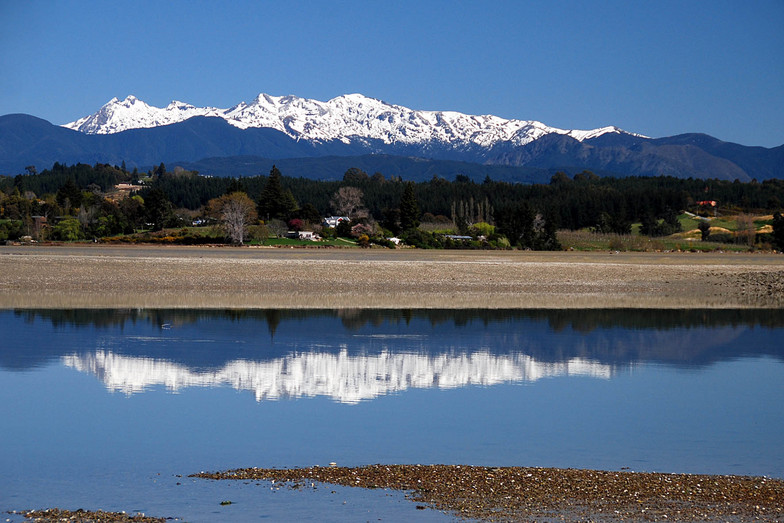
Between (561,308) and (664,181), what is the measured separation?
172 metres

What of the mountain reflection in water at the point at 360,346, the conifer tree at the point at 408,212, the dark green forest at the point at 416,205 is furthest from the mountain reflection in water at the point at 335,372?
the conifer tree at the point at 408,212

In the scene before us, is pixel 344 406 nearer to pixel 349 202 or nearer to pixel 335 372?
pixel 335 372

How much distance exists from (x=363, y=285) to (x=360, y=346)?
1846 cm

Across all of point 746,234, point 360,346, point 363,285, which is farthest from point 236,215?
point 360,346

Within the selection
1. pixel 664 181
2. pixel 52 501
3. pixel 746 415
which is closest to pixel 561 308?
pixel 746 415

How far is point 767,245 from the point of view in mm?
97438

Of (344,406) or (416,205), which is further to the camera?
(416,205)

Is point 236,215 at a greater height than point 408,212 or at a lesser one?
lesser

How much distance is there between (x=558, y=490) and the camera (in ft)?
31.4

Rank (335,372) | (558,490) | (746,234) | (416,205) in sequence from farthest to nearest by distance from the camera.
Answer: (746,234) → (416,205) → (335,372) → (558,490)

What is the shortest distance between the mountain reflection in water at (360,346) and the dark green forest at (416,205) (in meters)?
62.3

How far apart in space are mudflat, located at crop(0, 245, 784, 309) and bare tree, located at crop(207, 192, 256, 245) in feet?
115

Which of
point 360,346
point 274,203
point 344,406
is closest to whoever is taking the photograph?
point 344,406

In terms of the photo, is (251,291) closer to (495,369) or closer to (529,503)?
(495,369)
